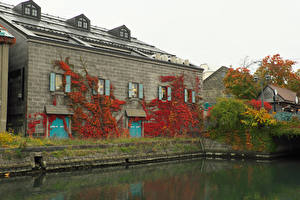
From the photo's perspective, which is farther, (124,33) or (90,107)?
(124,33)

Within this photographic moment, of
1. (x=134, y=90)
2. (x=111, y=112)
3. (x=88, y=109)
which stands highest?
(x=134, y=90)

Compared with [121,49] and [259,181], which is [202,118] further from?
[259,181]

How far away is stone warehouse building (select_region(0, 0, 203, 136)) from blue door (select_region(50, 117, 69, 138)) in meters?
0.07

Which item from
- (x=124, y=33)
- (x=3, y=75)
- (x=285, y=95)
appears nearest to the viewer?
(x=3, y=75)

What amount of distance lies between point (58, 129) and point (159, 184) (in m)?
10.4

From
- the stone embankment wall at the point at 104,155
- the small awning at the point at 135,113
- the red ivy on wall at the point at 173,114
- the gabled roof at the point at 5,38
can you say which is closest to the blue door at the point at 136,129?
the red ivy on wall at the point at 173,114

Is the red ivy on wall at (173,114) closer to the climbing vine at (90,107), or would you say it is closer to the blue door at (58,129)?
the climbing vine at (90,107)

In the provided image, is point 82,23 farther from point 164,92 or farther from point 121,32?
point 164,92

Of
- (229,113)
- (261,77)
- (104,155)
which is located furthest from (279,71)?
(104,155)

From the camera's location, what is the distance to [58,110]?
22578mm

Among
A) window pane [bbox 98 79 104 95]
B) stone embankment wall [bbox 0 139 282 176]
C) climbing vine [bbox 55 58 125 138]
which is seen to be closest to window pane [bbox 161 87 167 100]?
stone embankment wall [bbox 0 139 282 176]

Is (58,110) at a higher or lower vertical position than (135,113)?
higher

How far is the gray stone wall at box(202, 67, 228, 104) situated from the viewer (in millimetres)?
47062

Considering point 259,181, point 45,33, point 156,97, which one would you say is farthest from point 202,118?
point 45,33
